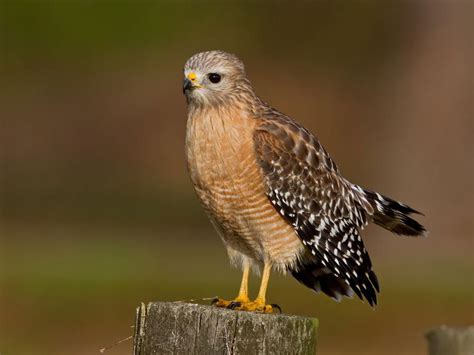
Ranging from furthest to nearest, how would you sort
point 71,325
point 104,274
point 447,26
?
point 447,26, point 104,274, point 71,325

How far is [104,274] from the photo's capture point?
17.3 meters

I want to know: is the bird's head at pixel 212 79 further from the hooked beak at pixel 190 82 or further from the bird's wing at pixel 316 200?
the bird's wing at pixel 316 200

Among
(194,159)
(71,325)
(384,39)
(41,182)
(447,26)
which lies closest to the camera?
(194,159)

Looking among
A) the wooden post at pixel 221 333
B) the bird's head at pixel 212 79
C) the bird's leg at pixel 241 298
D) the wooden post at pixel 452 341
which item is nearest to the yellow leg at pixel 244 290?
the bird's leg at pixel 241 298

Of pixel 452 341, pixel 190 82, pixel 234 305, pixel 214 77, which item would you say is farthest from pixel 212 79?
pixel 452 341

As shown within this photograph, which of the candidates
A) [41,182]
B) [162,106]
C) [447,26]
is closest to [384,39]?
[162,106]

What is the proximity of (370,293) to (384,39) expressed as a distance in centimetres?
2830

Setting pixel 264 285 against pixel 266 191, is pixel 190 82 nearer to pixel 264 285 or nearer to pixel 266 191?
pixel 266 191

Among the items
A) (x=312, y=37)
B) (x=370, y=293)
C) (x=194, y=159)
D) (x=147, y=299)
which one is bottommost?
(x=370, y=293)

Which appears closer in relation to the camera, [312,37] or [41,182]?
[41,182]

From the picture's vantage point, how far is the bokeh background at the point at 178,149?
50.1 ft

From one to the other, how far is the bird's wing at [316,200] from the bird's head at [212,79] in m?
0.36

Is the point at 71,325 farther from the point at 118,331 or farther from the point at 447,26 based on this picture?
the point at 447,26

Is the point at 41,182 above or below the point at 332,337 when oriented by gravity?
above
